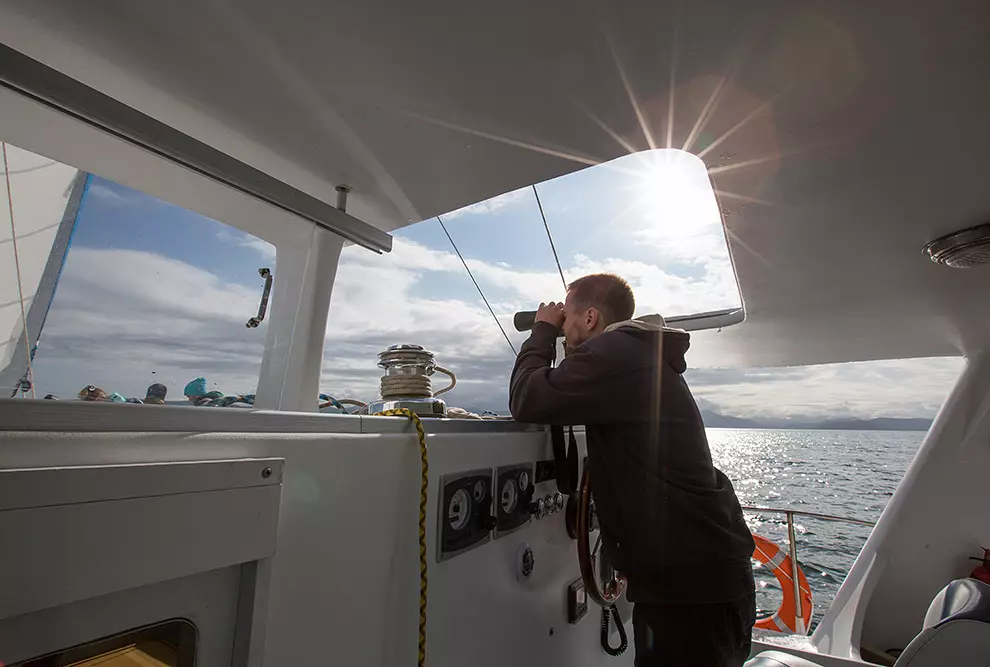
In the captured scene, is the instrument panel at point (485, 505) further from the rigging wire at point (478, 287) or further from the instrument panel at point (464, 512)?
the rigging wire at point (478, 287)

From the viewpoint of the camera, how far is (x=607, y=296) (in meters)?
1.61

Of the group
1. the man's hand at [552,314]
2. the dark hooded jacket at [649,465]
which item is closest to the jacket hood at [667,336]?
the dark hooded jacket at [649,465]

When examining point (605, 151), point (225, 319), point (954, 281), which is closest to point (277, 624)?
point (225, 319)

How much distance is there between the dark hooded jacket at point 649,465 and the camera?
123 cm

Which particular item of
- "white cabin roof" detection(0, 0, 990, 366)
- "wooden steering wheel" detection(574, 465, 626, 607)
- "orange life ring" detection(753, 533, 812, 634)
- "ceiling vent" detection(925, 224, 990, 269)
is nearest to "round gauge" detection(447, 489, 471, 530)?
"wooden steering wheel" detection(574, 465, 626, 607)

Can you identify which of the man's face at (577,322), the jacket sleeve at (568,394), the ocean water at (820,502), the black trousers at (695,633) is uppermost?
the man's face at (577,322)

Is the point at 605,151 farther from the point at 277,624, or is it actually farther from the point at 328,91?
the point at 277,624

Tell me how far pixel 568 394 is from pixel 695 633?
0.70 meters

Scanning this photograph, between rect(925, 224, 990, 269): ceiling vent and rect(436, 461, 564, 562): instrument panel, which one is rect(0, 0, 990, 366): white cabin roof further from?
rect(436, 461, 564, 562): instrument panel

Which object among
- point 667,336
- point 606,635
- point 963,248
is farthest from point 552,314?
point 963,248

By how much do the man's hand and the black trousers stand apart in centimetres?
86

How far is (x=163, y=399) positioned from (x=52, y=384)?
0.21 meters

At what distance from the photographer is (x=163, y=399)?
3.62 ft

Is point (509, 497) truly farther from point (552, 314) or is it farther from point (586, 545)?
point (552, 314)
